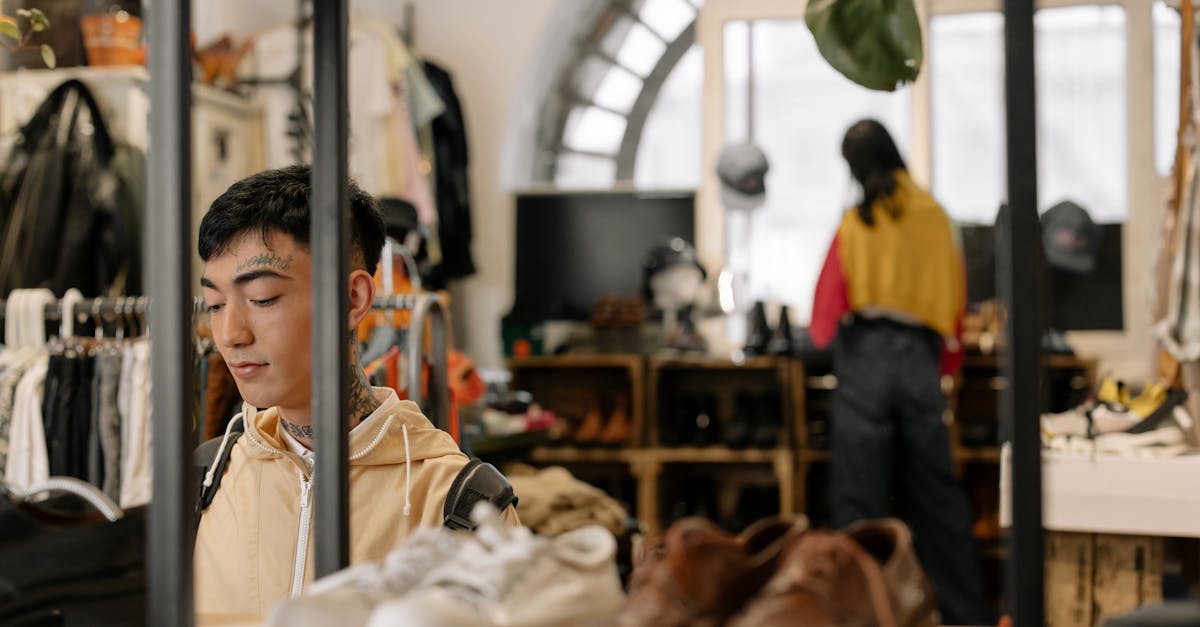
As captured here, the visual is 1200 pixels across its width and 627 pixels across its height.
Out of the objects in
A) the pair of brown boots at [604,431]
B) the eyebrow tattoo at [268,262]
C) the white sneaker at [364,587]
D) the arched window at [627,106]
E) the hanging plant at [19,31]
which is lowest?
the pair of brown boots at [604,431]

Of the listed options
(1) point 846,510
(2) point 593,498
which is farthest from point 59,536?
(1) point 846,510

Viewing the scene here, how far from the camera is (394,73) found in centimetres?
522

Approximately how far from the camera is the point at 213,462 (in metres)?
1.54

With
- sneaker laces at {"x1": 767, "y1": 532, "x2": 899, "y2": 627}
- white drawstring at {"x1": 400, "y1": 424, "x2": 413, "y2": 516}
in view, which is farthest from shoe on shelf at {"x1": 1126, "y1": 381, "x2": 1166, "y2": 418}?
sneaker laces at {"x1": 767, "y1": 532, "x2": 899, "y2": 627}

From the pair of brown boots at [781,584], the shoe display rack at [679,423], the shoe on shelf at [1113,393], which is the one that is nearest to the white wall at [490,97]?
the shoe display rack at [679,423]

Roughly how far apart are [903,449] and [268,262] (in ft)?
10.2

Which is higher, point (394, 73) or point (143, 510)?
point (394, 73)

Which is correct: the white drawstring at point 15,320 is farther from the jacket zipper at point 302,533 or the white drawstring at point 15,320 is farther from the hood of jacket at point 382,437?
the jacket zipper at point 302,533

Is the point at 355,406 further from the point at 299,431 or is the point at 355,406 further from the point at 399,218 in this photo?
the point at 399,218

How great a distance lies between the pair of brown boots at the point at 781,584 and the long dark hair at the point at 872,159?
3.23m

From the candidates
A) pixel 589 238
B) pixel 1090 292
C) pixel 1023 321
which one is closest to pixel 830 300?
pixel 1090 292

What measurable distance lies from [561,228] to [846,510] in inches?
89.9

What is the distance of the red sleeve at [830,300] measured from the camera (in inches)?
160

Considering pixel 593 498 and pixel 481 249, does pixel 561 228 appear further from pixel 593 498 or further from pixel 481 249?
pixel 593 498
